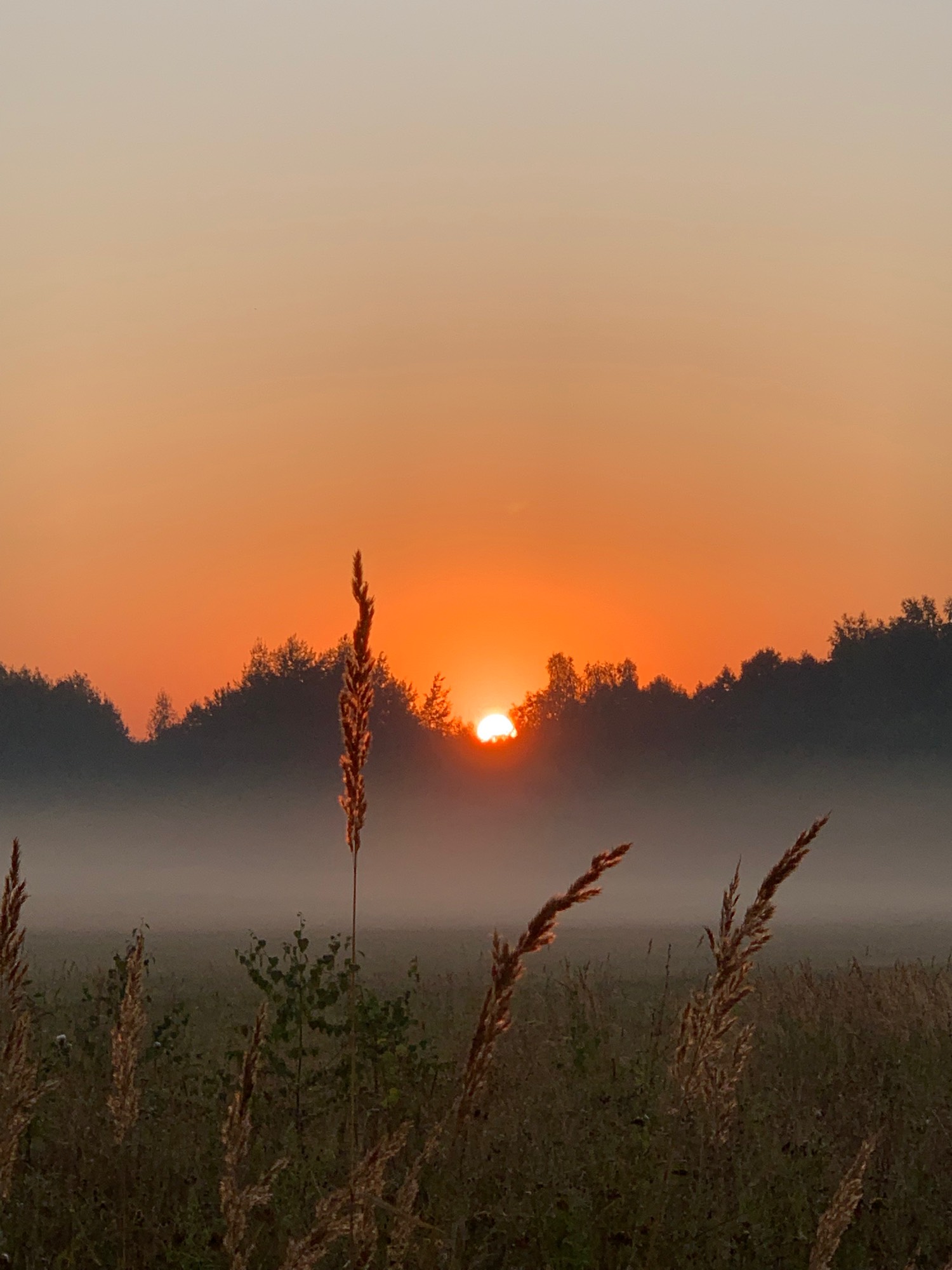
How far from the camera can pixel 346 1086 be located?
842 cm

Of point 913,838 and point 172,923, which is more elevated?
point 913,838

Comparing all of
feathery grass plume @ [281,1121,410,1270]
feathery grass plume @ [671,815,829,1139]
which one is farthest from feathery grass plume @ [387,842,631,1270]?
feathery grass plume @ [671,815,829,1139]

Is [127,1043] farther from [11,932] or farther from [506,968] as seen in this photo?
[506,968]

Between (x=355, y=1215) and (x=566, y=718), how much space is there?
96.1 metres

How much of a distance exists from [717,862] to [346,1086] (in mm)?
102750

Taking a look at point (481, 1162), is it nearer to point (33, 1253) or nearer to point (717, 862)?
point (33, 1253)

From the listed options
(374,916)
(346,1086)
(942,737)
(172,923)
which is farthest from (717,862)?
(346,1086)

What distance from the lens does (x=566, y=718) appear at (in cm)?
9831

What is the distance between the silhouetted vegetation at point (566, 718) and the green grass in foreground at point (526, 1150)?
252ft

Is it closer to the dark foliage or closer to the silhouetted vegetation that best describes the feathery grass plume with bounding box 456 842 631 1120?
the silhouetted vegetation

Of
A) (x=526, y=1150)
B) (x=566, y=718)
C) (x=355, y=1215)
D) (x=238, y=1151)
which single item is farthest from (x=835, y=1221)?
(x=566, y=718)

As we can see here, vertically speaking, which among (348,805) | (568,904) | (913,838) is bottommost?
(568,904)

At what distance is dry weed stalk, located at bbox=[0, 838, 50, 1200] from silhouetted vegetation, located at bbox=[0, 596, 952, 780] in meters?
83.4

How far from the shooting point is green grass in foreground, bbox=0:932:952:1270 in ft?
18.0
